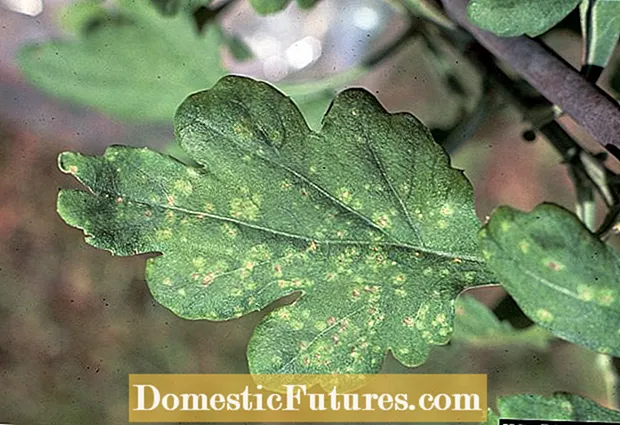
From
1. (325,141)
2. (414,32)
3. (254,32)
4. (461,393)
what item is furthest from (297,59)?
(325,141)

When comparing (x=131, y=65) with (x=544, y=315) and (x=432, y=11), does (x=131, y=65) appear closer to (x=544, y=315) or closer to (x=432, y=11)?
(x=432, y=11)

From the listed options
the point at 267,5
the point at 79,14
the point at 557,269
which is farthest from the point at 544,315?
the point at 79,14

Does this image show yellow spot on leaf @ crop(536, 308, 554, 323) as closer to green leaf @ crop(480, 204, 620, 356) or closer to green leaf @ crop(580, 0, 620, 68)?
green leaf @ crop(480, 204, 620, 356)

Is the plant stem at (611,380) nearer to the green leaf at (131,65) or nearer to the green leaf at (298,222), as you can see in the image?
the green leaf at (298,222)

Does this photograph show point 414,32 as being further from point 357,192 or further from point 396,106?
point 396,106

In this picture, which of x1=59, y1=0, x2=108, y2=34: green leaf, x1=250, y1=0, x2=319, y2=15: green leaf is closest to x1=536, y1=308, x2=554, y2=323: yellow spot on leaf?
x1=250, y1=0, x2=319, y2=15: green leaf

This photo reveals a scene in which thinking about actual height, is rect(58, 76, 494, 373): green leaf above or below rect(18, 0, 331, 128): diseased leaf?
below
